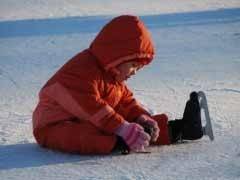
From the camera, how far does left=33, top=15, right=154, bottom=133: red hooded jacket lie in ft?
9.71

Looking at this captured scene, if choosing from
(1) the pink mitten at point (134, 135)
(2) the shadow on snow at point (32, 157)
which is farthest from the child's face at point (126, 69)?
(2) the shadow on snow at point (32, 157)

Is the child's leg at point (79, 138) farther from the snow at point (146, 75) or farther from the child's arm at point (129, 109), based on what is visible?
the child's arm at point (129, 109)

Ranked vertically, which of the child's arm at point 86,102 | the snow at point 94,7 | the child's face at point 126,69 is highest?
the child's face at point 126,69

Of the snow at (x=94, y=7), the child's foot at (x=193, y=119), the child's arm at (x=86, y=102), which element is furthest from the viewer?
the snow at (x=94, y=7)

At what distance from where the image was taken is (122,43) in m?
2.99

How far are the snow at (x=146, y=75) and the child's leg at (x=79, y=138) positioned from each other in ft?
0.12

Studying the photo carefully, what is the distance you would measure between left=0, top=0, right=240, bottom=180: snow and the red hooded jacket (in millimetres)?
160

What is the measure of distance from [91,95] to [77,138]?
0.18 metres

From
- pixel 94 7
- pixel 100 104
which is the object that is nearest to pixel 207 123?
pixel 100 104

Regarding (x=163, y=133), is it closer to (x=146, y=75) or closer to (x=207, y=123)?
(x=207, y=123)

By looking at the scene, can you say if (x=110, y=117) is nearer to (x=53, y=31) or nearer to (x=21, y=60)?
(x=21, y=60)

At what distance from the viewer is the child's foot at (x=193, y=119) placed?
310cm

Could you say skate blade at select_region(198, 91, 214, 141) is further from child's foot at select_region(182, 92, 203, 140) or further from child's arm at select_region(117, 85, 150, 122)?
child's arm at select_region(117, 85, 150, 122)

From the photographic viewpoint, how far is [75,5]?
6895 mm
